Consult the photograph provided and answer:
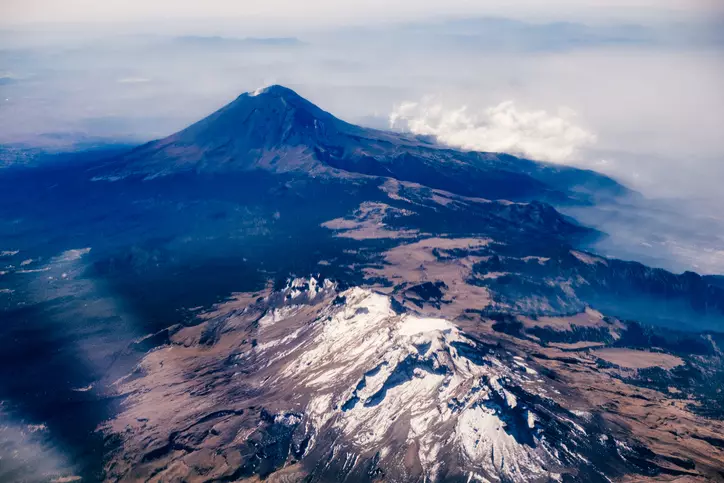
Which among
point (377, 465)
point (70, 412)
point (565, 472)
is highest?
point (565, 472)

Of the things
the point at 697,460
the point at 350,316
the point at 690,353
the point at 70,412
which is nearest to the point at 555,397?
the point at 697,460

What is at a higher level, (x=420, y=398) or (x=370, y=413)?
(x=420, y=398)

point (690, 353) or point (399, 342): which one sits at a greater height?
point (399, 342)

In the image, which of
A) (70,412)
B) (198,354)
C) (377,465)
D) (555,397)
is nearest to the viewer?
(377,465)

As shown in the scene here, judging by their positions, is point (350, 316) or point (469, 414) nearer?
point (469, 414)

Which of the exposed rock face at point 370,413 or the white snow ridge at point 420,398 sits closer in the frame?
the white snow ridge at point 420,398

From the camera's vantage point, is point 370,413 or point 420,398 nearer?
point 420,398

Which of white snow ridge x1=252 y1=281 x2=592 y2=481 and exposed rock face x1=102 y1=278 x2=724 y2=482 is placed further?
exposed rock face x1=102 y1=278 x2=724 y2=482

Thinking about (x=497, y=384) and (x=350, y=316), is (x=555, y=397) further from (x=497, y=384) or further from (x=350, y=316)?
(x=350, y=316)

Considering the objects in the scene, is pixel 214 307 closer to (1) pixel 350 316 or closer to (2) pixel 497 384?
(1) pixel 350 316

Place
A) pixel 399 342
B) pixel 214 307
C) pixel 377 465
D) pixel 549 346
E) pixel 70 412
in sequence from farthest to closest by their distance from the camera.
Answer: pixel 214 307, pixel 549 346, pixel 70 412, pixel 399 342, pixel 377 465
